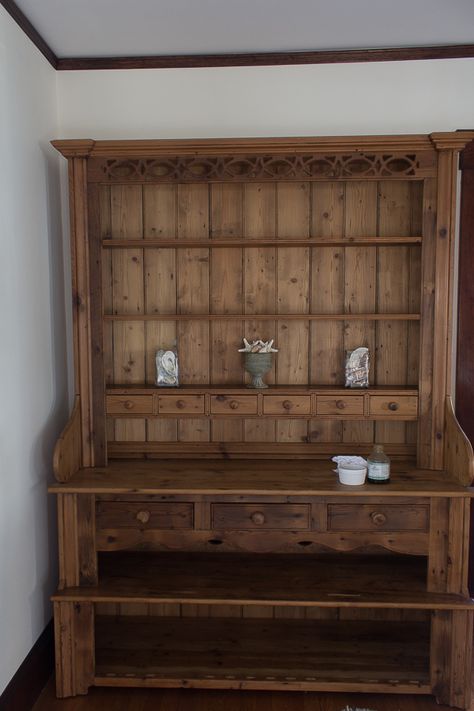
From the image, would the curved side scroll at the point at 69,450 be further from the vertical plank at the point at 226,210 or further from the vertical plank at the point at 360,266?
the vertical plank at the point at 360,266

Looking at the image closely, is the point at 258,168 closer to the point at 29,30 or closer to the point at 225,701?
the point at 29,30

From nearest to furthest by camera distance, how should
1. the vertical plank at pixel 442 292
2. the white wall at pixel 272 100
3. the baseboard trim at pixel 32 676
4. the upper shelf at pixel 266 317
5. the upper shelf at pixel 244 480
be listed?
the baseboard trim at pixel 32 676, the upper shelf at pixel 244 480, the vertical plank at pixel 442 292, the upper shelf at pixel 266 317, the white wall at pixel 272 100

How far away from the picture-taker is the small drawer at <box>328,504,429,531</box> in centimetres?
211

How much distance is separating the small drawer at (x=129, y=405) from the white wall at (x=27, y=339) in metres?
0.28

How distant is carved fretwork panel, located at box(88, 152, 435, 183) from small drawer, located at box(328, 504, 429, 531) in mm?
1309

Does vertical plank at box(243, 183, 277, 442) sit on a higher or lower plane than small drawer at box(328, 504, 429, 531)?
higher

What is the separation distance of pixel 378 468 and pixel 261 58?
1.84m

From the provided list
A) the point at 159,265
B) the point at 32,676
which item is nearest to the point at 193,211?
the point at 159,265

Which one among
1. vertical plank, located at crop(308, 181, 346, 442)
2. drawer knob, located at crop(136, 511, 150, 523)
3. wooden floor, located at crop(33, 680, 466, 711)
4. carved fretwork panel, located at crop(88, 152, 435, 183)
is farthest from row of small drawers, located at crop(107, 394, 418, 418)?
wooden floor, located at crop(33, 680, 466, 711)

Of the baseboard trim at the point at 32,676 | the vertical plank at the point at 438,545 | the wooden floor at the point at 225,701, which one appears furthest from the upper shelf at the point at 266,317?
the wooden floor at the point at 225,701

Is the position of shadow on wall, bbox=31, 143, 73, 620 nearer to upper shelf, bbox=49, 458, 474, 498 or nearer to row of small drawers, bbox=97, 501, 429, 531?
upper shelf, bbox=49, 458, 474, 498

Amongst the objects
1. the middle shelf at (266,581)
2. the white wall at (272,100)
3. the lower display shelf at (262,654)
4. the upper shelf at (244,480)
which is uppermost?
the white wall at (272,100)

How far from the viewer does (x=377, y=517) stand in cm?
211

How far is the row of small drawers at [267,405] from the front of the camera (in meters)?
2.34
